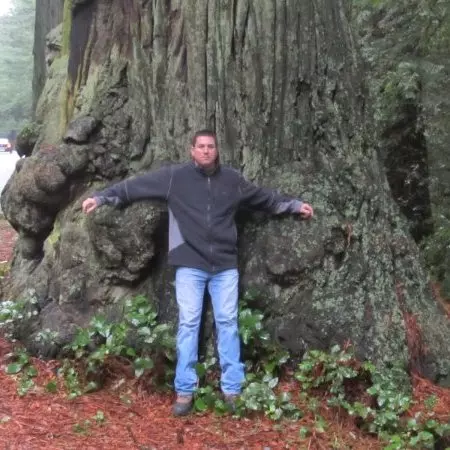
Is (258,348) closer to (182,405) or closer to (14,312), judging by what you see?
(182,405)

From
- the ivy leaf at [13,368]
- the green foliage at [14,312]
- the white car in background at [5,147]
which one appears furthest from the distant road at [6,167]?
the ivy leaf at [13,368]

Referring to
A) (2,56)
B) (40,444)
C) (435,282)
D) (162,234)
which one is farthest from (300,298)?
(2,56)

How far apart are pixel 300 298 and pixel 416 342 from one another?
3.20 feet

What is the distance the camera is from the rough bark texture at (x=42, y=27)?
10.2 meters

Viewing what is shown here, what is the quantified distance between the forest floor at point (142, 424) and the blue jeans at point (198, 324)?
266 mm

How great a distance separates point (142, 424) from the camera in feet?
15.7

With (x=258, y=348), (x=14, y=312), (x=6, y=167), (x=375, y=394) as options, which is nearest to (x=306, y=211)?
(x=258, y=348)

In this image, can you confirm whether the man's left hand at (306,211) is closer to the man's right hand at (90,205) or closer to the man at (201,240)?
the man at (201,240)

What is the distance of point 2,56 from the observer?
201 ft

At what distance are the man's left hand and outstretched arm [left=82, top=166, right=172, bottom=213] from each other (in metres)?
0.99

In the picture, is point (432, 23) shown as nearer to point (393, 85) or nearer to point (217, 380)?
point (393, 85)

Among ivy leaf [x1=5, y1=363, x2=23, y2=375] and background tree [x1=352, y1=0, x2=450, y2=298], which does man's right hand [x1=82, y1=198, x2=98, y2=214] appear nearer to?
ivy leaf [x1=5, y1=363, x2=23, y2=375]

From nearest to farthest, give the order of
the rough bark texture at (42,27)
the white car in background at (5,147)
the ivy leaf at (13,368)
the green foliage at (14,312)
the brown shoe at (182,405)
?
1. the brown shoe at (182,405)
2. the ivy leaf at (13,368)
3. the green foliage at (14,312)
4. the rough bark texture at (42,27)
5. the white car in background at (5,147)

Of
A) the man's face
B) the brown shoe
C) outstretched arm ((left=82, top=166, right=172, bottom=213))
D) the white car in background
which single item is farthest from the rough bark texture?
the white car in background
